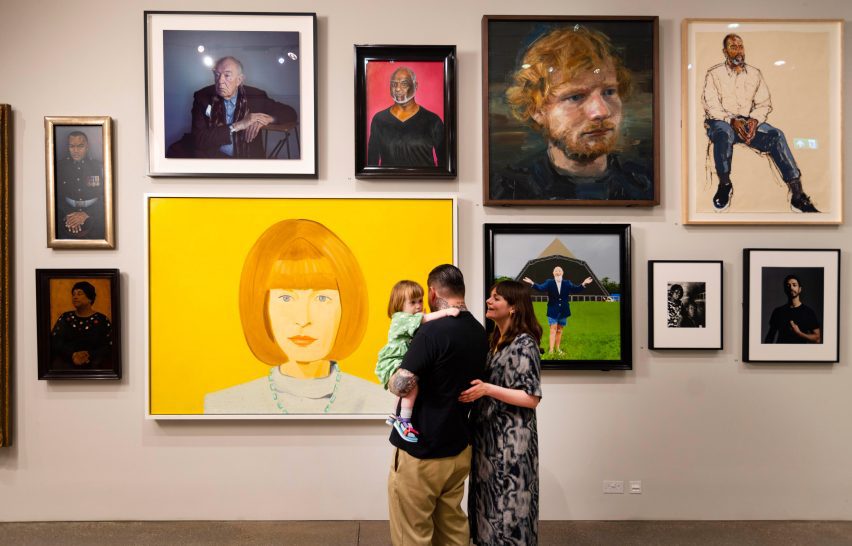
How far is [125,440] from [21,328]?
0.91 metres

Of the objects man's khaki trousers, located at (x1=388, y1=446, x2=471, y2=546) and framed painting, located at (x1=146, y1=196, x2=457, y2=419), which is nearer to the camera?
man's khaki trousers, located at (x1=388, y1=446, x2=471, y2=546)

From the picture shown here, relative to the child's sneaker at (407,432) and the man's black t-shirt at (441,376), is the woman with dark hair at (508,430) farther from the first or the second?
the child's sneaker at (407,432)

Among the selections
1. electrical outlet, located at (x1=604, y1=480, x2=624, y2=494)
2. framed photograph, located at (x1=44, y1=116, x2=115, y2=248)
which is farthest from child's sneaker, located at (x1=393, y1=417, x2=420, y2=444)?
framed photograph, located at (x1=44, y1=116, x2=115, y2=248)

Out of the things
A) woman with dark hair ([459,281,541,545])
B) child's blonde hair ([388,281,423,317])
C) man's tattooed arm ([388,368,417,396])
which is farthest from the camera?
child's blonde hair ([388,281,423,317])

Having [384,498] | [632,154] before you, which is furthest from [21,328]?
[632,154]

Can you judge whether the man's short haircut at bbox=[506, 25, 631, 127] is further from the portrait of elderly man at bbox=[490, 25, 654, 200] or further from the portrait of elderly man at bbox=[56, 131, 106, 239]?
the portrait of elderly man at bbox=[56, 131, 106, 239]

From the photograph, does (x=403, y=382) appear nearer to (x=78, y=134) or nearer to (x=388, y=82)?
(x=388, y=82)

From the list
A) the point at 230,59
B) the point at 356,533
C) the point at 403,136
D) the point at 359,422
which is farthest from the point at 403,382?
the point at 230,59

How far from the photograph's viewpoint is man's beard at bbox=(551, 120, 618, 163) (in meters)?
3.30

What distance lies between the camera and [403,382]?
2170 mm

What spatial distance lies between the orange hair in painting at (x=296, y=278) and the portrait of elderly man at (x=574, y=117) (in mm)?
1142

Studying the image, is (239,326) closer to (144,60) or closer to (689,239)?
(144,60)

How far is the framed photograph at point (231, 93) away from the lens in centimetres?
322

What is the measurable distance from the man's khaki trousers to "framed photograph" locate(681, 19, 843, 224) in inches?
83.5
